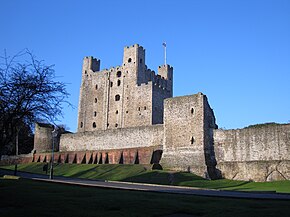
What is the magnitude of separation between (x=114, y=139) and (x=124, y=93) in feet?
58.4

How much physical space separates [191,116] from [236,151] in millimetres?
5125

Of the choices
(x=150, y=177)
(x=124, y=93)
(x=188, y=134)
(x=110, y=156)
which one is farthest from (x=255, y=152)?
(x=124, y=93)

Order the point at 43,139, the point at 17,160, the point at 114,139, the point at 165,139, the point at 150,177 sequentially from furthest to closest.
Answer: the point at 43,139 → the point at 17,160 → the point at 114,139 → the point at 165,139 → the point at 150,177

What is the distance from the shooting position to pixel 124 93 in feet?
190

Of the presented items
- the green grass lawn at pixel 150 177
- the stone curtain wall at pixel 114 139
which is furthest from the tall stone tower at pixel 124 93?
the green grass lawn at pixel 150 177

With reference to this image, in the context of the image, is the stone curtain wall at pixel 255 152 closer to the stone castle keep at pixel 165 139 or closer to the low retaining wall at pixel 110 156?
the stone castle keep at pixel 165 139

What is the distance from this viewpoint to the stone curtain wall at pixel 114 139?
3750 cm

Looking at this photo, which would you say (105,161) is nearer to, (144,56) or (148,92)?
(148,92)

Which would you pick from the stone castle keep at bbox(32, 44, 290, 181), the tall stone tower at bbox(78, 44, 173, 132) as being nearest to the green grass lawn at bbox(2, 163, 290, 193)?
the stone castle keep at bbox(32, 44, 290, 181)

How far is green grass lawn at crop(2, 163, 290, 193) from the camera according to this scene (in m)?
24.8

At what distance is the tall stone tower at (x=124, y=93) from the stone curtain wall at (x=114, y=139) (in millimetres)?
11403

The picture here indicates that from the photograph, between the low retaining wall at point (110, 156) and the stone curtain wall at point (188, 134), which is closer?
the stone curtain wall at point (188, 134)

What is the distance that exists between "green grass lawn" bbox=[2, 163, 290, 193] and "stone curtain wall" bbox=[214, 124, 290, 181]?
1644 millimetres

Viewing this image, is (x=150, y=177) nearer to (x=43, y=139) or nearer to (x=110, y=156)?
(x=110, y=156)
